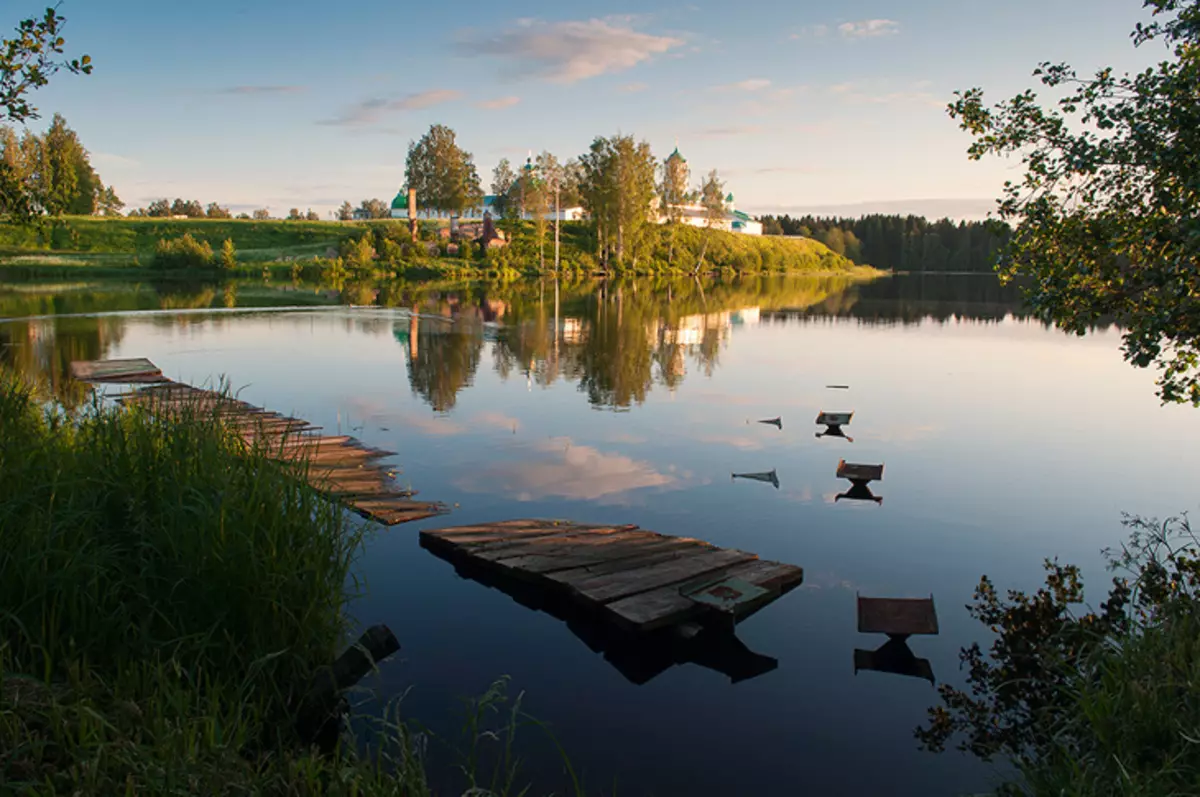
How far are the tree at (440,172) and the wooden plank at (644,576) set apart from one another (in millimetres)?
112871

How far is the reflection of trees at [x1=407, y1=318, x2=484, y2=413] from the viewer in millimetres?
27594

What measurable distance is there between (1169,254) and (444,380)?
23.3 metres

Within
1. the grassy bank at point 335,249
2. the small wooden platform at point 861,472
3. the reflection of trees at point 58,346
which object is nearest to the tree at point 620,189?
the grassy bank at point 335,249

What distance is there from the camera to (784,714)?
30.2 feet

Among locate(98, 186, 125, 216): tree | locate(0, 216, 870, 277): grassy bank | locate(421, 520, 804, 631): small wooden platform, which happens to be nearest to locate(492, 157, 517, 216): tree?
locate(0, 216, 870, 277): grassy bank

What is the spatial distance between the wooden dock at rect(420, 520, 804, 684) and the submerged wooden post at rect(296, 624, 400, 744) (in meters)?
3.00

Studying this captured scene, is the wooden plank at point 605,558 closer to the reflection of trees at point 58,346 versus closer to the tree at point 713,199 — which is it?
the reflection of trees at point 58,346

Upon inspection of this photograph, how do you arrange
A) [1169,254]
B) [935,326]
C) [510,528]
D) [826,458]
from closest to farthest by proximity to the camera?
1. [1169,254]
2. [510,528]
3. [826,458]
4. [935,326]

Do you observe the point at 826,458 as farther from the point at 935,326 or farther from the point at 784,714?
the point at 935,326

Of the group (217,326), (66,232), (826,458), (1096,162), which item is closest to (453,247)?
(66,232)

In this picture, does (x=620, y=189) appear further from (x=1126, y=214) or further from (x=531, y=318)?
(x=1126, y=214)

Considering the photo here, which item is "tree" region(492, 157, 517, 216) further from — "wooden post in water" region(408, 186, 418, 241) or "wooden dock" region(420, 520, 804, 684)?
"wooden dock" region(420, 520, 804, 684)

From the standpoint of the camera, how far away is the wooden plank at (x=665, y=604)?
10.1 metres

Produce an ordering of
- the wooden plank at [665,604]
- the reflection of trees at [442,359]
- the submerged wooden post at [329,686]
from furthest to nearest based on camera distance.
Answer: the reflection of trees at [442,359], the wooden plank at [665,604], the submerged wooden post at [329,686]
